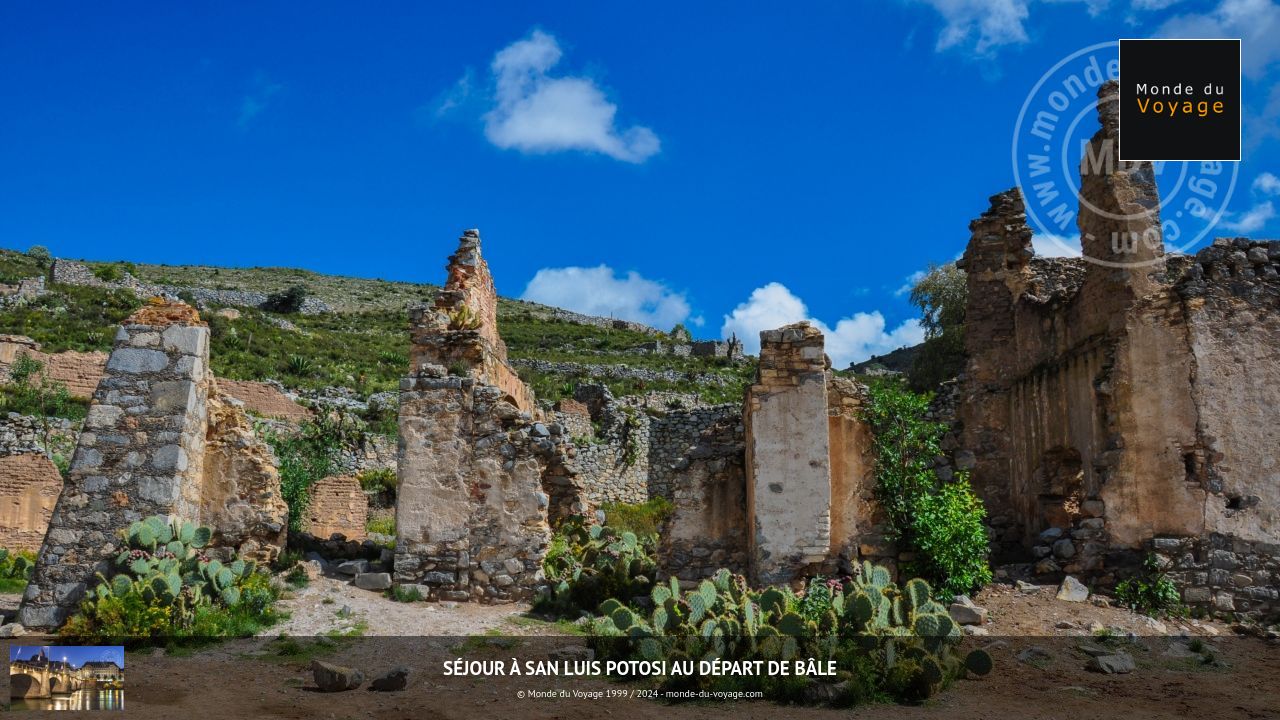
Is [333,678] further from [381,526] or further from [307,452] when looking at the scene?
[307,452]

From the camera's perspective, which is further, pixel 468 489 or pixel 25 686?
pixel 468 489

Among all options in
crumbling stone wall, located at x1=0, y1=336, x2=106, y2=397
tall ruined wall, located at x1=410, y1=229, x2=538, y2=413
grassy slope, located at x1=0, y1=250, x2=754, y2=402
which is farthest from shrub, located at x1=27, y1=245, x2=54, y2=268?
tall ruined wall, located at x1=410, y1=229, x2=538, y2=413

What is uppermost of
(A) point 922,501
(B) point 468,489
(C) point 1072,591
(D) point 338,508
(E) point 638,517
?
(B) point 468,489

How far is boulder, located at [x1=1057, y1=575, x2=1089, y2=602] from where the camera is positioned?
1134cm

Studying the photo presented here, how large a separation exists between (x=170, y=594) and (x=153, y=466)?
182 centimetres

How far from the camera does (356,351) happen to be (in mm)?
45750

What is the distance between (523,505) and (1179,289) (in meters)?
8.70

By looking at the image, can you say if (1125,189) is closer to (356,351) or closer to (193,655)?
(193,655)

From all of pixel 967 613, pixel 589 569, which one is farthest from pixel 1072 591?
pixel 589 569

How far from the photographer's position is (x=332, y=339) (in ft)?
160

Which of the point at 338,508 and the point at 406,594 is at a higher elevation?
the point at 338,508

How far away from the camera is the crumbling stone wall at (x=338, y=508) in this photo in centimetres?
1847

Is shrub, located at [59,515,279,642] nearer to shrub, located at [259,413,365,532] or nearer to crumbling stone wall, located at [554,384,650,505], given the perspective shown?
shrub, located at [259,413,365,532]

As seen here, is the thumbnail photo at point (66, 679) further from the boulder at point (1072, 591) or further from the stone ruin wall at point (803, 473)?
the boulder at point (1072, 591)
